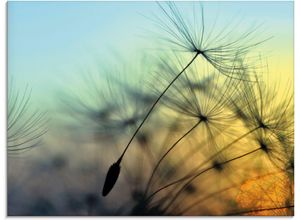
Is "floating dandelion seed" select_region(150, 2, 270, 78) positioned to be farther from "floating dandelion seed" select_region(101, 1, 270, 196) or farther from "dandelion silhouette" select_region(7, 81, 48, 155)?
"dandelion silhouette" select_region(7, 81, 48, 155)

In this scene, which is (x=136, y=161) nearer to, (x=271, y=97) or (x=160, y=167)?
(x=160, y=167)

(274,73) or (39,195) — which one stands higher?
(274,73)

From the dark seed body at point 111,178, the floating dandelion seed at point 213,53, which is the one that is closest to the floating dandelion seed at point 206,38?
the floating dandelion seed at point 213,53

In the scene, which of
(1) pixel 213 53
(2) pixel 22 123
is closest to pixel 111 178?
(2) pixel 22 123

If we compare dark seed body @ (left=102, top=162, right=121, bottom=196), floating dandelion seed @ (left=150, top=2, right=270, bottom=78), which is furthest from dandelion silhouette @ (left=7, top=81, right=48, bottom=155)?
floating dandelion seed @ (left=150, top=2, right=270, bottom=78)

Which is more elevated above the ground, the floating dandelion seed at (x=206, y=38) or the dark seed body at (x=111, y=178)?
the floating dandelion seed at (x=206, y=38)

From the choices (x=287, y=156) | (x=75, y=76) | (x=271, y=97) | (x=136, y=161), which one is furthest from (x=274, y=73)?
(x=75, y=76)

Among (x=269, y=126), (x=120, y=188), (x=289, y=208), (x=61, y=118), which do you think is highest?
(x=61, y=118)

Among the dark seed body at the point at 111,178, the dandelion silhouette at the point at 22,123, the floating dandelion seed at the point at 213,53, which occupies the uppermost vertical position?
the floating dandelion seed at the point at 213,53

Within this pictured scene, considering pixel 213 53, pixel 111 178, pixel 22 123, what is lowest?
pixel 111 178

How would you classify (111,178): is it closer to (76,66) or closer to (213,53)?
(76,66)

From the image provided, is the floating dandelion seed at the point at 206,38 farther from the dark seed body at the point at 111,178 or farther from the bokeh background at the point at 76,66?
the dark seed body at the point at 111,178
